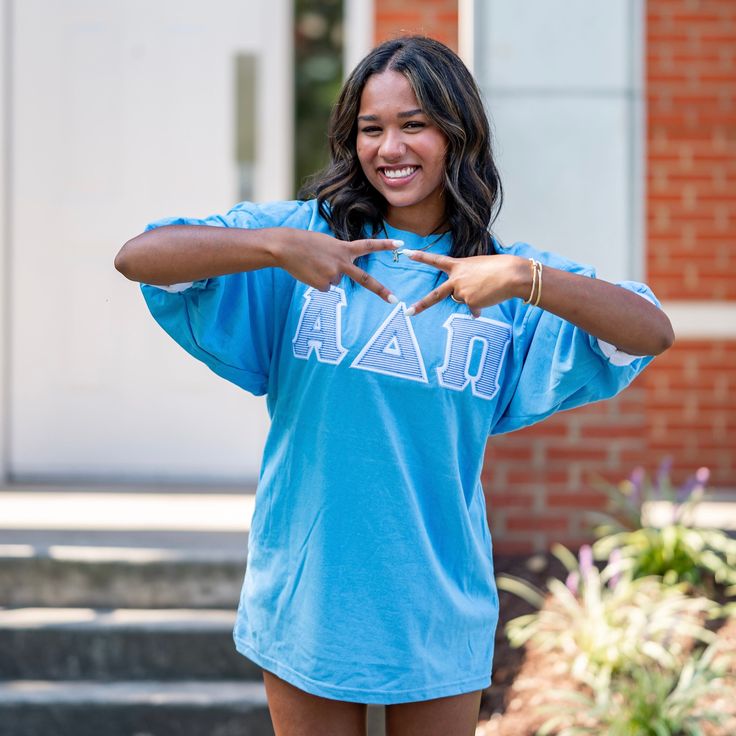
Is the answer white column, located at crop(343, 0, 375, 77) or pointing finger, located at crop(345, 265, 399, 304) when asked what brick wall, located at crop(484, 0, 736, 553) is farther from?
pointing finger, located at crop(345, 265, 399, 304)

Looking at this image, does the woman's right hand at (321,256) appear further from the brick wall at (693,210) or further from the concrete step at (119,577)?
the brick wall at (693,210)

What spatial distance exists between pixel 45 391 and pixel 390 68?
3565mm

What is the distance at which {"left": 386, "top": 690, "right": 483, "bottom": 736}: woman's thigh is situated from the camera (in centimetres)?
206

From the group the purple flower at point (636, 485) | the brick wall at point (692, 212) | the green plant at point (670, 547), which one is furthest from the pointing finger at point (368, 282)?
the brick wall at point (692, 212)

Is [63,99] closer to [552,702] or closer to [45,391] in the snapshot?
[45,391]

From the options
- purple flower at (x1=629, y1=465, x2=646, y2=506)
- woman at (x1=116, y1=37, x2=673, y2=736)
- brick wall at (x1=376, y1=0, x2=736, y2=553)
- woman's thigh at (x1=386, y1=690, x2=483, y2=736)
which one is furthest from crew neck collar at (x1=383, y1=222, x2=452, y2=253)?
brick wall at (x1=376, y1=0, x2=736, y2=553)

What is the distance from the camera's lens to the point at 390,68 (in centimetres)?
205

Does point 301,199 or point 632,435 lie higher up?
point 301,199

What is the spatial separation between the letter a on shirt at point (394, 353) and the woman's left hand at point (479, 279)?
0.11m

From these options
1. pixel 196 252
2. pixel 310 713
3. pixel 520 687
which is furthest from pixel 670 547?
pixel 196 252

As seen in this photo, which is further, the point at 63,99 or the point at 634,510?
the point at 63,99

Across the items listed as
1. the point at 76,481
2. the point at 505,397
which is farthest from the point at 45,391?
the point at 505,397

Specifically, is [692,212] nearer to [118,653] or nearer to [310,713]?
[118,653]

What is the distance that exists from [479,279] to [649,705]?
204 centimetres
